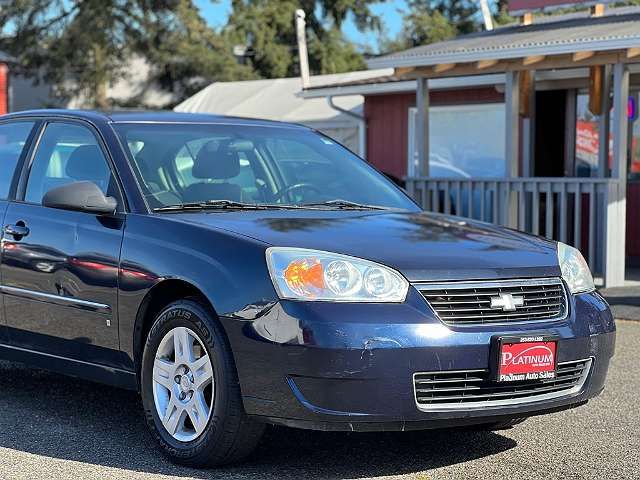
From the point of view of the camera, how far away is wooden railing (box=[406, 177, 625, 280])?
1172cm

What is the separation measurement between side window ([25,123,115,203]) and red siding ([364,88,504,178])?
38.4ft

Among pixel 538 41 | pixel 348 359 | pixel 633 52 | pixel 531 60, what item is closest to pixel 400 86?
pixel 531 60

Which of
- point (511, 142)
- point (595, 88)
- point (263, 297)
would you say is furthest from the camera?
point (595, 88)

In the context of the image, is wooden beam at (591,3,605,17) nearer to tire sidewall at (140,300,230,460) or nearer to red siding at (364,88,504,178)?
red siding at (364,88,504,178)

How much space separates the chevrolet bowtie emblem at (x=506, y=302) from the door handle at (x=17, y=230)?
249cm

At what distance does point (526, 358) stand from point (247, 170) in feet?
6.46

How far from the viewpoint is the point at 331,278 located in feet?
15.1

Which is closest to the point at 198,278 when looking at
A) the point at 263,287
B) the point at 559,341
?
the point at 263,287

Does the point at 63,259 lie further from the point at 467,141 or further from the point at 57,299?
the point at 467,141

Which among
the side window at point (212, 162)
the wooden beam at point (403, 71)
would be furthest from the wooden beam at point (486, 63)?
the side window at point (212, 162)

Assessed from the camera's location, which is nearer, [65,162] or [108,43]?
[65,162]

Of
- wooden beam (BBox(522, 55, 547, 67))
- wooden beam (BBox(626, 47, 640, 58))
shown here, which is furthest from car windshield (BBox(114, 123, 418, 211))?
wooden beam (BBox(522, 55, 547, 67))

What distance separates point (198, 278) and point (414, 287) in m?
0.91

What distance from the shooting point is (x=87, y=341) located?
18.0 feet
